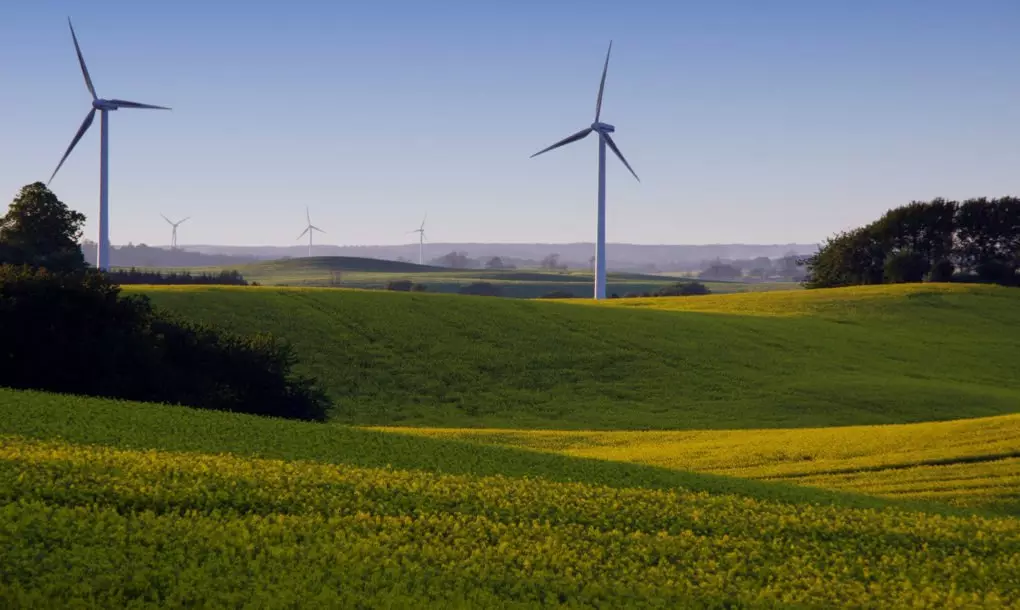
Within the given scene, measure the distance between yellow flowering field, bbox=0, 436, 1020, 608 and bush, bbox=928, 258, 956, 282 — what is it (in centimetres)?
8122

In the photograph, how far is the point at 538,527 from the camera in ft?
42.3

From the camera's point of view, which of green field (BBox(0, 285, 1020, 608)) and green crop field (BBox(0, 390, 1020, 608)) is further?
green field (BBox(0, 285, 1020, 608))

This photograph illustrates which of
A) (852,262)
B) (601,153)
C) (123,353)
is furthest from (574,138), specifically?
(123,353)

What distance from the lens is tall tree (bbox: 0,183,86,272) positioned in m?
56.4

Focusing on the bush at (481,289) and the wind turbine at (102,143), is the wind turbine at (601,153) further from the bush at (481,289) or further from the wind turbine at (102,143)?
the bush at (481,289)

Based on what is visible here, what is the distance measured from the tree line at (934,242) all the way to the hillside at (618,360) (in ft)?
104

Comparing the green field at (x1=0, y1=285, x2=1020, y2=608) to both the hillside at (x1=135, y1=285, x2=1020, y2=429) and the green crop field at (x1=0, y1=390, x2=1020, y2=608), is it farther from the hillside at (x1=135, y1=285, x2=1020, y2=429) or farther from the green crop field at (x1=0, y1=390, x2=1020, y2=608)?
the hillside at (x1=135, y1=285, x2=1020, y2=429)

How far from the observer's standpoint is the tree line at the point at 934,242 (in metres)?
95.2

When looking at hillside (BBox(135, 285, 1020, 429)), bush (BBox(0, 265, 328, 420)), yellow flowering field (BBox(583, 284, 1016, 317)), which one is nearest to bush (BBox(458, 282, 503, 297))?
yellow flowering field (BBox(583, 284, 1016, 317))

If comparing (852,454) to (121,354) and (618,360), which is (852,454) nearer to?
(121,354)

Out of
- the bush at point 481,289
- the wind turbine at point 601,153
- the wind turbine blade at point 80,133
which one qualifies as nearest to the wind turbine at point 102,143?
the wind turbine blade at point 80,133

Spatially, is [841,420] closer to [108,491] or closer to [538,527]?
[538,527]

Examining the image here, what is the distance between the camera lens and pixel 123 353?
30.2 metres

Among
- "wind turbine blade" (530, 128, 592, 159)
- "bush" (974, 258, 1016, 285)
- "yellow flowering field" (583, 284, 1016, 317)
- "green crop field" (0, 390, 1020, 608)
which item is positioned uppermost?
"wind turbine blade" (530, 128, 592, 159)
